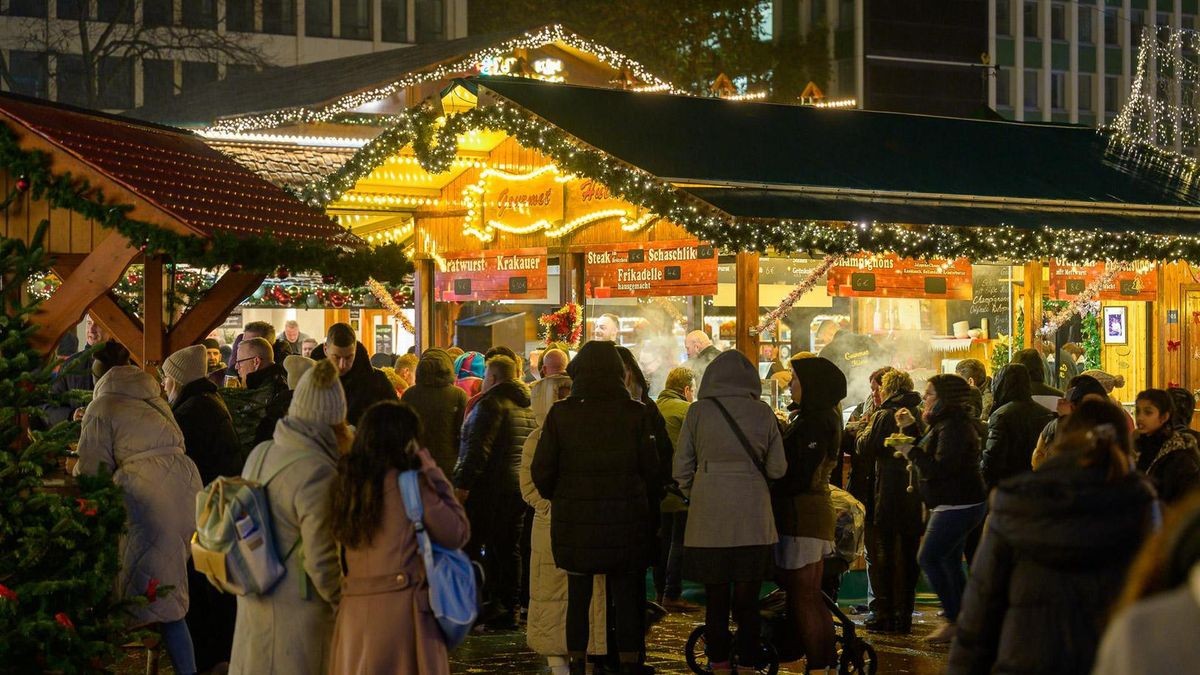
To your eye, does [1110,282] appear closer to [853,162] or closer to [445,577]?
[853,162]

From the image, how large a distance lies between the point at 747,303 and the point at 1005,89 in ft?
228

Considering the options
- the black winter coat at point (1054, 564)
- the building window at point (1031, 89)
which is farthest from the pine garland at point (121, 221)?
the building window at point (1031, 89)

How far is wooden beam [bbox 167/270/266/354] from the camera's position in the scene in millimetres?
9406

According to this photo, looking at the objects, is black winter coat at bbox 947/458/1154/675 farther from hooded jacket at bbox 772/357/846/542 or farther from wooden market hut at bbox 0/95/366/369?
wooden market hut at bbox 0/95/366/369

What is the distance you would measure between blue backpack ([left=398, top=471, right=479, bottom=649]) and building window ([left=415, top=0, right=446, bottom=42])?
61.5 m

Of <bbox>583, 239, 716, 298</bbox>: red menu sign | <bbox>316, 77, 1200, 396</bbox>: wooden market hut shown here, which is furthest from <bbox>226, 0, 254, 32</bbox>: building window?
<bbox>583, 239, 716, 298</bbox>: red menu sign

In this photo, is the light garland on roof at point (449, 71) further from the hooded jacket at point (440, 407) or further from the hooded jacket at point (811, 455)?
the hooded jacket at point (811, 455)

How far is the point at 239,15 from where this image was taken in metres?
61.6

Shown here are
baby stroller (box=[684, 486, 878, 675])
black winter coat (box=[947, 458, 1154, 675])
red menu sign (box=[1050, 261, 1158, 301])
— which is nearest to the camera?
black winter coat (box=[947, 458, 1154, 675])

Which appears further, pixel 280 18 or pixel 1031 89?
pixel 1031 89

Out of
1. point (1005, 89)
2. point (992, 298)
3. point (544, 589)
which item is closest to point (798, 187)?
point (992, 298)

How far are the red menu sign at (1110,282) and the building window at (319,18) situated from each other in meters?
50.1

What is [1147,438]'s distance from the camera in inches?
348

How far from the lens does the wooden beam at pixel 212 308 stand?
30.9ft
